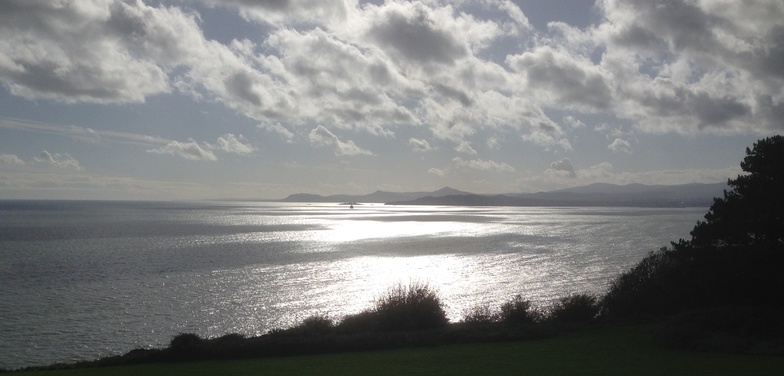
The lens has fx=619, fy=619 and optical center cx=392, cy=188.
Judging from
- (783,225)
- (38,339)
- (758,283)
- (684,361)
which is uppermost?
(783,225)

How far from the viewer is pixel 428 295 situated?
29.6 metres

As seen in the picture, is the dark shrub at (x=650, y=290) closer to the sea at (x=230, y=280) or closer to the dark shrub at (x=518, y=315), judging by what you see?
the dark shrub at (x=518, y=315)

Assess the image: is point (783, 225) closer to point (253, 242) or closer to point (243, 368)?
point (243, 368)

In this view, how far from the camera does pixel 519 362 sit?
1878 centimetres

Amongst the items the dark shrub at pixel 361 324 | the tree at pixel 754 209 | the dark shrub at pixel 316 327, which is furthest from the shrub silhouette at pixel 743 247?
the dark shrub at pixel 316 327

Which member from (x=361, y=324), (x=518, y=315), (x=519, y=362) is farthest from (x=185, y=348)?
(x=518, y=315)

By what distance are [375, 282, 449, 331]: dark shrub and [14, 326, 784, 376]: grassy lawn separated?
201 inches

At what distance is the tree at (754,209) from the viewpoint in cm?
2458

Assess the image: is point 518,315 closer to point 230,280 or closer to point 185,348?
point 185,348

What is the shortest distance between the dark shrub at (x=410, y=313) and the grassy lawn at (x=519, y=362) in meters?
5.09

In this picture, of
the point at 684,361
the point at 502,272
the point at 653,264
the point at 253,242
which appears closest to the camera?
the point at 684,361

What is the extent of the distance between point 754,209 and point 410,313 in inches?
586

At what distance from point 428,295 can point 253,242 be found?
65790 millimetres

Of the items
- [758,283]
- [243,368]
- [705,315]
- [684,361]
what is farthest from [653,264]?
[243,368]
